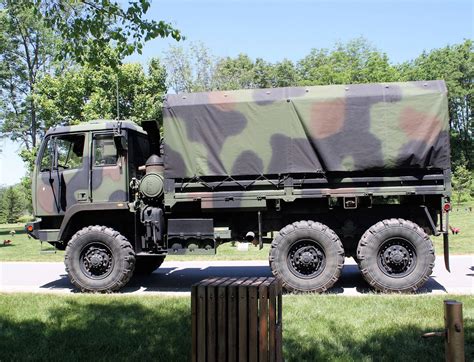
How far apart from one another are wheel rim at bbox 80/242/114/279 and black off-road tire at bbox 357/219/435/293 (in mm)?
4267

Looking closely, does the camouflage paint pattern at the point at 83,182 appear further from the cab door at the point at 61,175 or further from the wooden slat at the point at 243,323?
the wooden slat at the point at 243,323

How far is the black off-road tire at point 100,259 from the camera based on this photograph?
909 centimetres

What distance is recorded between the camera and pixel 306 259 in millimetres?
8523

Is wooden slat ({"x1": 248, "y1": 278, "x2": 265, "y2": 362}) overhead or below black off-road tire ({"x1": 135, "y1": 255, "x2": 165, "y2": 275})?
overhead

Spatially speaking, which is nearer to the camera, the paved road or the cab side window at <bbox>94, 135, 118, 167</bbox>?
the paved road

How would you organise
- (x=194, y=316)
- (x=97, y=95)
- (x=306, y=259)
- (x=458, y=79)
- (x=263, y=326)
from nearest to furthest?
(x=263, y=326) < (x=194, y=316) < (x=306, y=259) < (x=97, y=95) < (x=458, y=79)

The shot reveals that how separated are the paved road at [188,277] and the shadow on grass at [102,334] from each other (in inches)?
73.5

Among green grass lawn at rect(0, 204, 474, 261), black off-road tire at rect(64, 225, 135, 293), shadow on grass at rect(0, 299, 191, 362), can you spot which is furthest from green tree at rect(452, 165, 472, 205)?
shadow on grass at rect(0, 299, 191, 362)

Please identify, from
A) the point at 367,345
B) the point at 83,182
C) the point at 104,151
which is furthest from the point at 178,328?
the point at 104,151

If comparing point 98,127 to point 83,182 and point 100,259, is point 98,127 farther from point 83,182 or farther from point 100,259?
point 100,259

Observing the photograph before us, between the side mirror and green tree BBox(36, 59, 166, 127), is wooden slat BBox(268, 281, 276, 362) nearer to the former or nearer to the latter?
the side mirror

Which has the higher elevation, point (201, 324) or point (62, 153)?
point (62, 153)

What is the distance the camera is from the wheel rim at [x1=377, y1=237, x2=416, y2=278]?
8.43 meters

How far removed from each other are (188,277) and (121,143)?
3.23 metres
